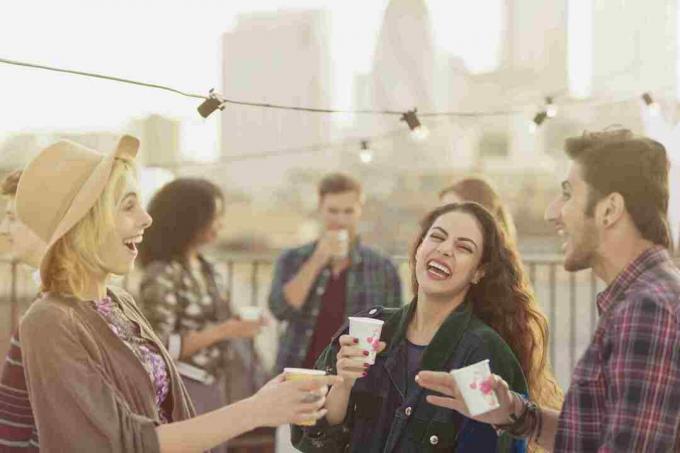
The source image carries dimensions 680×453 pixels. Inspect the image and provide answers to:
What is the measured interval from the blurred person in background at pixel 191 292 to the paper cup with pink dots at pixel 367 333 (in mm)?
1704

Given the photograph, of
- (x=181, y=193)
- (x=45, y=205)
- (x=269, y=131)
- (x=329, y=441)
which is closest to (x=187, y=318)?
(x=181, y=193)

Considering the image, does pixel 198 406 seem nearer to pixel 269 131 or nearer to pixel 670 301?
pixel 670 301

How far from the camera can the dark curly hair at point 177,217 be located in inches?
168

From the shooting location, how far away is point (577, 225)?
2.31 metres

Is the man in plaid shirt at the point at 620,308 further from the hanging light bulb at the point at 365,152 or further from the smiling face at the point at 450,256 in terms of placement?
the hanging light bulb at the point at 365,152

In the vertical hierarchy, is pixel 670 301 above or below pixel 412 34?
below

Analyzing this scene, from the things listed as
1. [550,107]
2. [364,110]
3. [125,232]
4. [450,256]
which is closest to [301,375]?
[125,232]

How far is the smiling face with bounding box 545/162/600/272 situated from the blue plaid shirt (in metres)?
2.72

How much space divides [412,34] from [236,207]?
18.8 m

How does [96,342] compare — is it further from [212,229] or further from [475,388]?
[212,229]

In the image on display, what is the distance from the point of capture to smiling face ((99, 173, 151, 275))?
2.43m

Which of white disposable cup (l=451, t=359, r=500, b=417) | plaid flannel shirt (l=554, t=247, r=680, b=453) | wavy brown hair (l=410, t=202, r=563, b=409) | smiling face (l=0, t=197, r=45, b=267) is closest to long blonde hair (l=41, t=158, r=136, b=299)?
smiling face (l=0, t=197, r=45, b=267)

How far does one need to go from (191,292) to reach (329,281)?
3.44ft

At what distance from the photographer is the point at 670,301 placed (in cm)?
209
